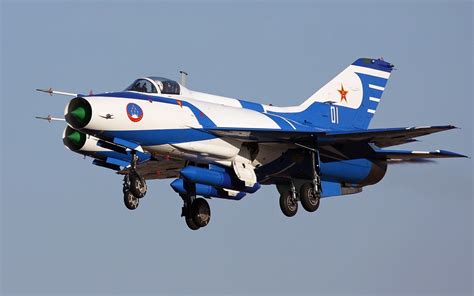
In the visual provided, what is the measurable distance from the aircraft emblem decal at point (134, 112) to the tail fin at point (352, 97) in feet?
24.3

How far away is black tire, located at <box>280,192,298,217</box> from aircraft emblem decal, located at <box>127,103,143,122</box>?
251 inches

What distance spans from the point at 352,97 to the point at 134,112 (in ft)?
32.5

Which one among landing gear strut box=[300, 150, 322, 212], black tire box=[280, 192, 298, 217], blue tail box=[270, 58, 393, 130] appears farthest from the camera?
blue tail box=[270, 58, 393, 130]

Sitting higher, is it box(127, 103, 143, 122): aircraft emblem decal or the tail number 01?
the tail number 01

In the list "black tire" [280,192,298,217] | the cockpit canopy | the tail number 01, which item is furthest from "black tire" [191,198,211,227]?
the tail number 01

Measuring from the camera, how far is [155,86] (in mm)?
34656

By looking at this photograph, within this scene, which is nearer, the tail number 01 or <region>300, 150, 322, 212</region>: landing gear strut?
<region>300, 150, 322, 212</region>: landing gear strut

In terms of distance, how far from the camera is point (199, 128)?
34469 millimetres

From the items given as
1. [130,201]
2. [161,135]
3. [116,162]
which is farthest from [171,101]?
[116,162]

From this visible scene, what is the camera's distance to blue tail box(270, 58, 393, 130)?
39.1 meters

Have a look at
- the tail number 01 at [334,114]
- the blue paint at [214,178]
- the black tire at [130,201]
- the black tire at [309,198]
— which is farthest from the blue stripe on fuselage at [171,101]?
the tail number 01 at [334,114]

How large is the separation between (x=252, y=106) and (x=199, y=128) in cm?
335

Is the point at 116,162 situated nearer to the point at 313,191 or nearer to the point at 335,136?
the point at 313,191

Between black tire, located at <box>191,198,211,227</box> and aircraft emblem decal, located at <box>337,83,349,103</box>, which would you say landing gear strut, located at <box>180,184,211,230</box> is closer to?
black tire, located at <box>191,198,211,227</box>
